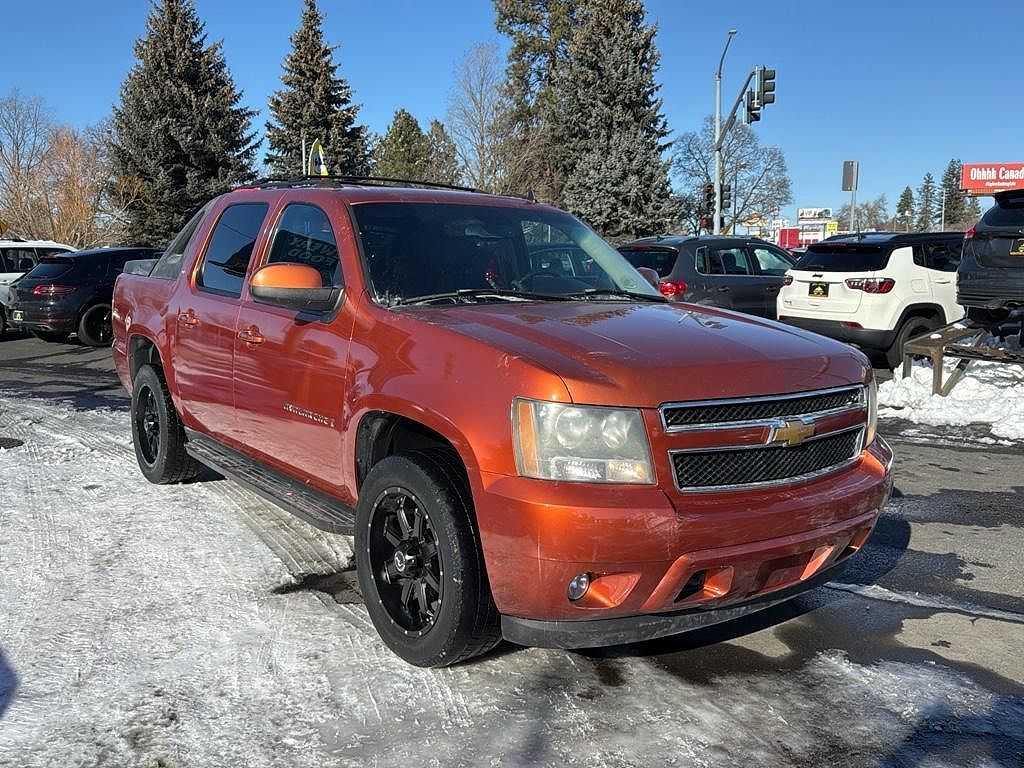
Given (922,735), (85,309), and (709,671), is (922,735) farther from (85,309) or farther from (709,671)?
(85,309)

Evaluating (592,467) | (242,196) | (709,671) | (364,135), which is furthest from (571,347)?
(364,135)

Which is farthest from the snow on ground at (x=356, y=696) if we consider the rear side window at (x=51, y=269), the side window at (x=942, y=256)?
the rear side window at (x=51, y=269)

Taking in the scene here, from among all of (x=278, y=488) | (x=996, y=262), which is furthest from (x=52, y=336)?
(x=996, y=262)

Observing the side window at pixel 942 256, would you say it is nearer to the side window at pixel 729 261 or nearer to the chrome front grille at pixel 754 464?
the side window at pixel 729 261

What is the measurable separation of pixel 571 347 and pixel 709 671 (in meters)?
1.35

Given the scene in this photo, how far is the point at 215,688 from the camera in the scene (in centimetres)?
300

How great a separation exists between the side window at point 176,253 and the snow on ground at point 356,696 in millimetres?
2078

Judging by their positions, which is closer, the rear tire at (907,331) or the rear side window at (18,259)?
the rear tire at (907,331)

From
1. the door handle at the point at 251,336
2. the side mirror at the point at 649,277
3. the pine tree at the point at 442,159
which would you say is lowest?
the door handle at the point at 251,336

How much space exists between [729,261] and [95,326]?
34.5 ft

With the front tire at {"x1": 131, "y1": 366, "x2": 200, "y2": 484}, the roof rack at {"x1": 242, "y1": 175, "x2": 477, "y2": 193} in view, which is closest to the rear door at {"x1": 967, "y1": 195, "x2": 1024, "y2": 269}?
the roof rack at {"x1": 242, "y1": 175, "x2": 477, "y2": 193}

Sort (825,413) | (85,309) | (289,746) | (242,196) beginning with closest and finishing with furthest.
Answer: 1. (289,746)
2. (825,413)
3. (242,196)
4. (85,309)

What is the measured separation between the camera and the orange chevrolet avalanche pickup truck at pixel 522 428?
2674mm

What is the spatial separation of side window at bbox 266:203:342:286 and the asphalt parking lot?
4.86ft
